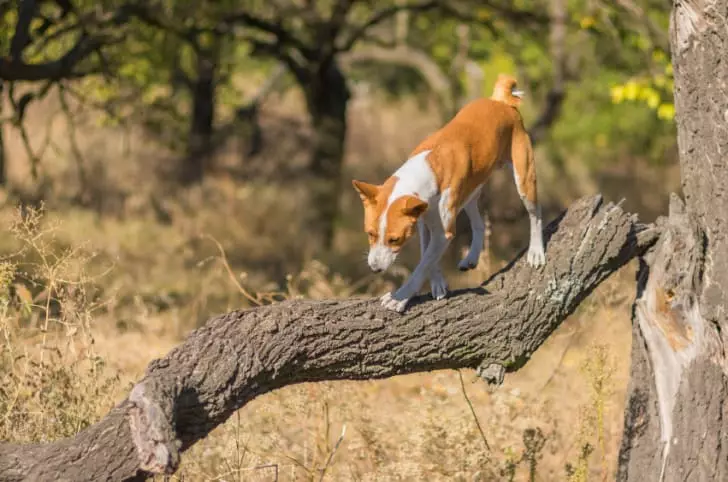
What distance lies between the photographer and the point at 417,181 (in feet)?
14.8

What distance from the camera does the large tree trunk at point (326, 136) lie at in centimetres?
1441

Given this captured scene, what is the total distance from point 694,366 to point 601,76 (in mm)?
16177

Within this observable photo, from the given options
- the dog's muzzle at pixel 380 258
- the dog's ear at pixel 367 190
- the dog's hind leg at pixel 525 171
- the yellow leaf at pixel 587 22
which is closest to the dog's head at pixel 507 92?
the dog's hind leg at pixel 525 171

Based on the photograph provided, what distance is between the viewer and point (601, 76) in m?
21.0

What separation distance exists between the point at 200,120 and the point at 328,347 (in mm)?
13193

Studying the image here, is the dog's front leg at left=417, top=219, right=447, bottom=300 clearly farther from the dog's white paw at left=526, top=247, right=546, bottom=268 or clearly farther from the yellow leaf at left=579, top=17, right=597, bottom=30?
the yellow leaf at left=579, top=17, right=597, bottom=30

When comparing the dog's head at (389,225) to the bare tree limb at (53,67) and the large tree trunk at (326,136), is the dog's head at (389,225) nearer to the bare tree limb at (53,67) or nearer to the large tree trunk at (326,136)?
the bare tree limb at (53,67)

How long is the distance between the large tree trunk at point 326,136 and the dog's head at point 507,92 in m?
8.72

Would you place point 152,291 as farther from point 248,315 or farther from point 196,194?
point 248,315

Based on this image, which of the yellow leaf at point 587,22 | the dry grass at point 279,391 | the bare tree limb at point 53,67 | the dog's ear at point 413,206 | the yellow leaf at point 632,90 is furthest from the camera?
the yellow leaf at point 587,22

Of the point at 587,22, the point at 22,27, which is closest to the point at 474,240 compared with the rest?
the point at 22,27

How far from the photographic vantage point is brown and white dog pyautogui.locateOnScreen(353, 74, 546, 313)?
4.43 m

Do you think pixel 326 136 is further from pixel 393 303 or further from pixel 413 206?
pixel 413 206

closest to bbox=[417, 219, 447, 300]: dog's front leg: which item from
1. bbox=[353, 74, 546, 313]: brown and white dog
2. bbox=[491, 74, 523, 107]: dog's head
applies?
bbox=[353, 74, 546, 313]: brown and white dog
